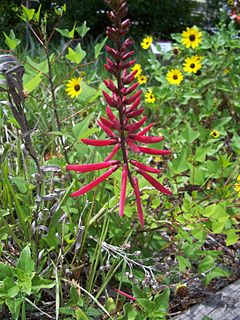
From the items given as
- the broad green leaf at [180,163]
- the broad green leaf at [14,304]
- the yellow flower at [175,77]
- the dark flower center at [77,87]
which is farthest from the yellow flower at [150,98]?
the broad green leaf at [14,304]

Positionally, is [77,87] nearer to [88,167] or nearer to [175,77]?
[175,77]

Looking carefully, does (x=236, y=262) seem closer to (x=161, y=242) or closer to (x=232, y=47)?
(x=161, y=242)

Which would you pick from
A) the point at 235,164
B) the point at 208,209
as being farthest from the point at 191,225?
the point at 235,164

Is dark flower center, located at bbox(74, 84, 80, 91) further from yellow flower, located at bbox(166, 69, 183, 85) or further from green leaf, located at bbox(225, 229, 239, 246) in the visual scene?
green leaf, located at bbox(225, 229, 239, 246)

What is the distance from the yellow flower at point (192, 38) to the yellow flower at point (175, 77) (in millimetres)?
208

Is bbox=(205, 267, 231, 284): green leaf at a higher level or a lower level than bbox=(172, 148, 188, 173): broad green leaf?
lower

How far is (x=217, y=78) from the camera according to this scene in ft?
9.31

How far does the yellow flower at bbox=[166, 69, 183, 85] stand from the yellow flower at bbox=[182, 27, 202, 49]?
208 mm

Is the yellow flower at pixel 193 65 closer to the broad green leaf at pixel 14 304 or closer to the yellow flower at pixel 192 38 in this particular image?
the yellow flower at pixel 192 38

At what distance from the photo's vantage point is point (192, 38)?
9.26 ft

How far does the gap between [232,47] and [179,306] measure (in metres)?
1.58

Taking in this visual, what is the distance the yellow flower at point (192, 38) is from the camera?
9.14ft

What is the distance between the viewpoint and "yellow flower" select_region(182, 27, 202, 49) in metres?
2.79

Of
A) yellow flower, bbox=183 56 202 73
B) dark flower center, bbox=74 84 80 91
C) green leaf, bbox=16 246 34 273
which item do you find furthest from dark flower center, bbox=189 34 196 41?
green leaf, bbox=16 246 34 273
